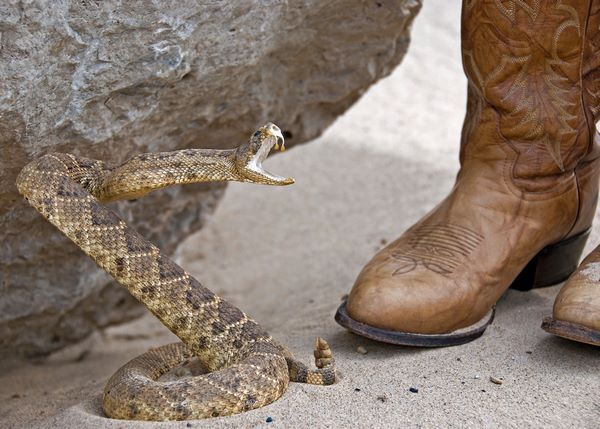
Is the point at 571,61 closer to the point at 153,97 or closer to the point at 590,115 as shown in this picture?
the point at 590,115

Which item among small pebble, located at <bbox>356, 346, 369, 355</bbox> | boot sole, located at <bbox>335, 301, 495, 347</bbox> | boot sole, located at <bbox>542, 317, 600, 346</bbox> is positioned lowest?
small pebble, located at <bbox>356, 346, 369, 355</bbox>

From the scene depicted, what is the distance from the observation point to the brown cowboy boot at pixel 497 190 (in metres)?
3.39

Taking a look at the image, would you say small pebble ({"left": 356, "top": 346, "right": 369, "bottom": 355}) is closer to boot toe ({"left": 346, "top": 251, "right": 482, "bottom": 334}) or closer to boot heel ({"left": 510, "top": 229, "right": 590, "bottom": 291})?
boot toe ({"left": 346, "top": 251, "right": 482, "bottom": 334})

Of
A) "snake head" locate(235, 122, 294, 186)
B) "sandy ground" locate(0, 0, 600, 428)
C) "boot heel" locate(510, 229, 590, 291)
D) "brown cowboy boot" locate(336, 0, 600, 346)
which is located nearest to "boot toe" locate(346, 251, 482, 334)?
"brown cowboy boot" locate(336, 0, 600, 346)

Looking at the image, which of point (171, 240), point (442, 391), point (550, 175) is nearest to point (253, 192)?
point (171, 240)


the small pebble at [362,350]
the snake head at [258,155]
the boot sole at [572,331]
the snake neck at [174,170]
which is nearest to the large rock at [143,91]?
the snake neck at [174,170]

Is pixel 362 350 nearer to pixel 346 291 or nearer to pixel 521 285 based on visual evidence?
pixel 521 285

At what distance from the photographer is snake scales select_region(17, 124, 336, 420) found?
302 cm

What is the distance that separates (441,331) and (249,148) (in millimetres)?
1090

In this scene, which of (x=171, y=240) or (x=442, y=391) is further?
(x=171, y=240)

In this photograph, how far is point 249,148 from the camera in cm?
301

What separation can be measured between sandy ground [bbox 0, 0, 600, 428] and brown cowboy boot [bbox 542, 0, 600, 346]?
13 centimetres

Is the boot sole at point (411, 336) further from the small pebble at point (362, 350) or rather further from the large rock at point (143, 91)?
the large rock at point (143, 91)

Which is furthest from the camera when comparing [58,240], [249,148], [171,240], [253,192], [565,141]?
[253,192]
